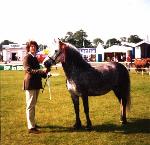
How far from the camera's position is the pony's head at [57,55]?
8094mm

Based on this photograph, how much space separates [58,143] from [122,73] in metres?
3.18

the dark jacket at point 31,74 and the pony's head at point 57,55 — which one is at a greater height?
the pony's head at point 57,55

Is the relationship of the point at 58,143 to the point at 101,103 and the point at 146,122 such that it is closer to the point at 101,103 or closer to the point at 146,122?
the point at 146,122

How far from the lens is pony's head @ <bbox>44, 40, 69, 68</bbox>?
8.09 m

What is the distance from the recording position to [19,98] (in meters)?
14.7

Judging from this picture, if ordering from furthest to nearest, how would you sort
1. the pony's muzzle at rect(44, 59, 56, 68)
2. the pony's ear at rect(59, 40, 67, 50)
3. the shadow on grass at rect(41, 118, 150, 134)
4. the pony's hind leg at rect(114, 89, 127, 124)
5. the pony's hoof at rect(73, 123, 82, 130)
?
1. the pony's hind leg at rect(114, 89, 127, 124)
2. the pony's hoof at rect(73, 123, 82, 130)
3. the shadow on grass at rect(41, 118, 150, 134)
4. the pony's ear at rect(59, 40, 67, 50)
5. the pony's muzzle at rect(44, 59, 56, 68)

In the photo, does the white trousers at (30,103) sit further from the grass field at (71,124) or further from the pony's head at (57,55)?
the pony's head at (57,55)

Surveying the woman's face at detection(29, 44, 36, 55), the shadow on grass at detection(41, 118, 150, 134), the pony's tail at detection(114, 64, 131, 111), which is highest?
the woman's face at detection(29, 44, 36, 55)

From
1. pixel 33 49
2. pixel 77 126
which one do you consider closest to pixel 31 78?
pixel 33 49

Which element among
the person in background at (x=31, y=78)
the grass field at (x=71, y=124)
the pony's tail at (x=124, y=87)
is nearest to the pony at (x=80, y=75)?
the pony's tail at (x=124, y=87)

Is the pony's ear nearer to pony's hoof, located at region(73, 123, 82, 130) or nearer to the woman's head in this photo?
the woman's head

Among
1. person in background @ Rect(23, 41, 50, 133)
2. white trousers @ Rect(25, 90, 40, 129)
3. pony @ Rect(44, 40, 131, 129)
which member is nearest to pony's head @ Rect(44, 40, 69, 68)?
pony @ Rect(44, 40, 131, 129)

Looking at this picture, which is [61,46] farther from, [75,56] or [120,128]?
[120,128]

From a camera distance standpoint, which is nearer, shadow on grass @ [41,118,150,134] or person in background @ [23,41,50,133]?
person in background @ [23,41,50,133]
